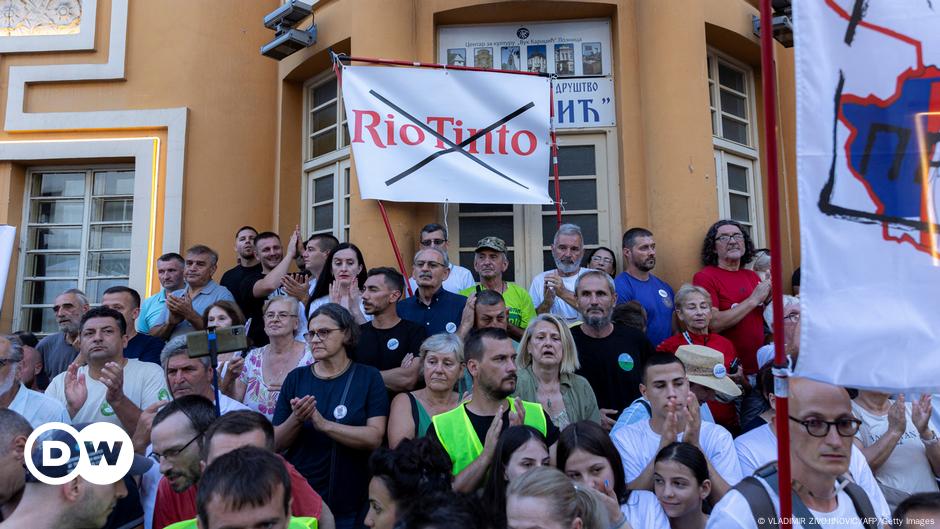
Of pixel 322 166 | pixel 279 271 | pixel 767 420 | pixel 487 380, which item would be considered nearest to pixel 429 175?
pixel 279 271

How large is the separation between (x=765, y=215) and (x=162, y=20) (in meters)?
7.08

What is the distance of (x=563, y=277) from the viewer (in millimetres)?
6348

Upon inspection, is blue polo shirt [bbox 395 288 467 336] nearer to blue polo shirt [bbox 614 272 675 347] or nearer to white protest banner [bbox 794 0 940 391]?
blue polo shirt [bbox 614 272 675 347]

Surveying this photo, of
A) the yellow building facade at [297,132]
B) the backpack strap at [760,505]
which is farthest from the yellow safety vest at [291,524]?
the yellow building facade at [297,132]

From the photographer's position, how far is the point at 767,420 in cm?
438

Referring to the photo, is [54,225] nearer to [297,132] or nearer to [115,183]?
[115,183]

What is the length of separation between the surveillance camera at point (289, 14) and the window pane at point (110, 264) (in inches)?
123

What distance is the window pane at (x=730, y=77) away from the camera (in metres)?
8.28

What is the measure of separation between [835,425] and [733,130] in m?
6.33

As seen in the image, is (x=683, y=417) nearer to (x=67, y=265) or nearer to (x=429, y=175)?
(x=429, y=175)

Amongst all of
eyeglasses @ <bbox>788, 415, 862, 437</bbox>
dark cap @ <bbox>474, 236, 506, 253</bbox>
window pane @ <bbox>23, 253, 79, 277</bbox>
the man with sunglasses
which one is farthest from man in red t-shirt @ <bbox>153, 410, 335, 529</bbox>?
window pane @ <bbox>23, 253, 79, 277</bbox>

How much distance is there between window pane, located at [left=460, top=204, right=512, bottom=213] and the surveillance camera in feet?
8.38

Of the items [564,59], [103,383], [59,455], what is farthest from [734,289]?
[59,455]

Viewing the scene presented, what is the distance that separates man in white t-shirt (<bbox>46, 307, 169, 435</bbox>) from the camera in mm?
4449
